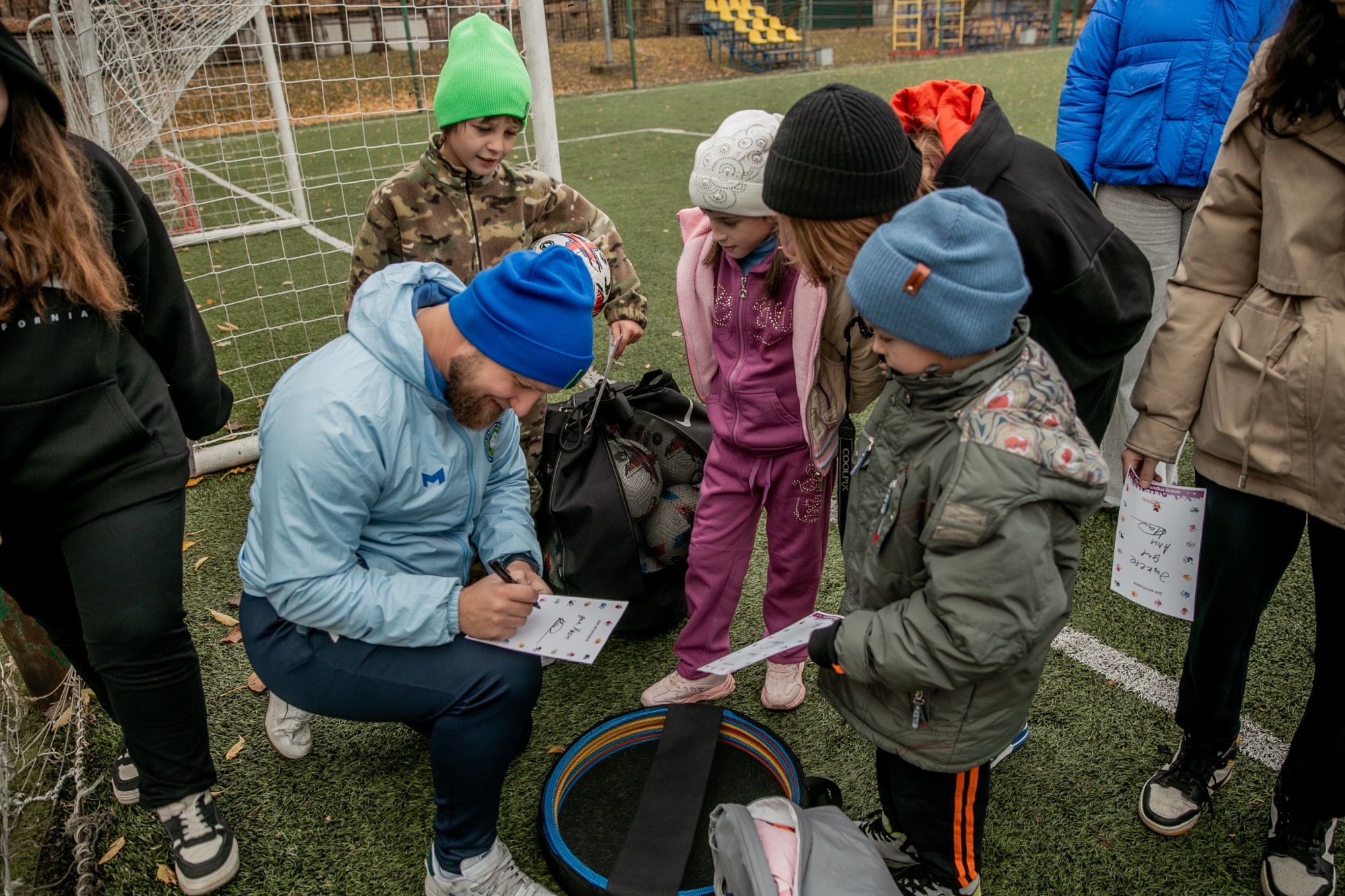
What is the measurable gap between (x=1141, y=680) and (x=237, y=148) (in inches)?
475

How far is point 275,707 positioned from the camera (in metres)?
2.66

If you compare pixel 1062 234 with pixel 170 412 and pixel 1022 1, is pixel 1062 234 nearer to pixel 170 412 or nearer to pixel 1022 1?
pixel 170 412

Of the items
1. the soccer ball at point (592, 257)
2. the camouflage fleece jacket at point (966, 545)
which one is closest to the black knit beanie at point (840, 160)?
the camouflage fleece jacket at point (966, 545)

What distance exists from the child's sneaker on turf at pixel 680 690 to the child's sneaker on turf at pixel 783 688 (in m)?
0.14

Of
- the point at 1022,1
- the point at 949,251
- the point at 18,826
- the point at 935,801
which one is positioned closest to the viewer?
the point at 949,251

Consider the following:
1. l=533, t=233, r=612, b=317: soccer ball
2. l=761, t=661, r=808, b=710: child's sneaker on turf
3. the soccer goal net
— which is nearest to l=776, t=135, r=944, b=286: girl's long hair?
l=533, t=233, r=612, b=317: soccer ball

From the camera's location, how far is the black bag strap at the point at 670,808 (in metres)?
2.14

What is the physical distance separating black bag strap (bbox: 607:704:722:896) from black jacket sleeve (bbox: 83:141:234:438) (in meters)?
1.46

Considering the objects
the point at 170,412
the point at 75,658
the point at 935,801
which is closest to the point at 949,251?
the point at 935,801

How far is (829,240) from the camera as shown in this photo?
190 cm

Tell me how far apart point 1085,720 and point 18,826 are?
2797 millimetres

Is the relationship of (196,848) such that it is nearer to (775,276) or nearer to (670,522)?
(670,522)

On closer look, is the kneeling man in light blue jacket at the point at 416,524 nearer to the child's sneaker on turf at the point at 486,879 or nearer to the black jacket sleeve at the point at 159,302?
the child's sneaker on turf at the point at 486,879

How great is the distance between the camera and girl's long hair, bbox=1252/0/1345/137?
1.64 metres
